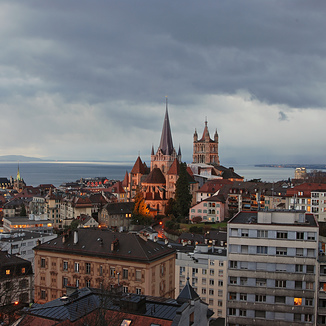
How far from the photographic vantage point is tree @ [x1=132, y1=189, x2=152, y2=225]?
9206 cm

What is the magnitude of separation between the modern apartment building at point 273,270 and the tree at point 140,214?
57.8 meters

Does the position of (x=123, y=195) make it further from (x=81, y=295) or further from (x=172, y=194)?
(x=81, y=295)

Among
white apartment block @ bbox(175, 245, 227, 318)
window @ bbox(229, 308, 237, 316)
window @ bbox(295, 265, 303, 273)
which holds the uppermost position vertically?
window @ bbox(295, 265, 303, 273)

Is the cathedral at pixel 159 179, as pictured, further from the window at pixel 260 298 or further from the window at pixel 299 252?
the window at pixel 299 252

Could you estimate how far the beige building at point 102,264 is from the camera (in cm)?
4081

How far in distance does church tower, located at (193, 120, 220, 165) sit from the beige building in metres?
138

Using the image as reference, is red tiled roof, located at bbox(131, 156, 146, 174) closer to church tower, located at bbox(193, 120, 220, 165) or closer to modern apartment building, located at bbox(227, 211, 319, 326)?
church tower, located at bbox(193, 120, 220, 165)

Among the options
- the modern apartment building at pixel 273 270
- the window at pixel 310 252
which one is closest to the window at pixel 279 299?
the modern apartment building at pixel 273 270

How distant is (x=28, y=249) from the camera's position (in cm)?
6362

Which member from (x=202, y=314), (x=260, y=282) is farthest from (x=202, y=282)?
(x=202, y=314)

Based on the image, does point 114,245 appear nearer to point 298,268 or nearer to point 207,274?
point 207,274

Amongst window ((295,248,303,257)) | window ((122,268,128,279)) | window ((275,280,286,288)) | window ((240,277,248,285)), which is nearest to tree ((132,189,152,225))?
window ((122,268,128,279))

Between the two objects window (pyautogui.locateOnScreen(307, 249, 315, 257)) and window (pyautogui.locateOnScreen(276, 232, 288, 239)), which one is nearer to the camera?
window (pyautogui.locateOnScreen(307, 249, 315, 257))

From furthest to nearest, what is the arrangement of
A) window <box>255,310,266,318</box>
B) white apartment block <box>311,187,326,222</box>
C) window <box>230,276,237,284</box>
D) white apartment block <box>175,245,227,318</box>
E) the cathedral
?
the cathedral → white apartment block <box>311,187,326,222</box> → white apartment block <box>175,245,227,318</box> → window <box>230,276,237,284</box> → window <box>255,310,266,318</box>
